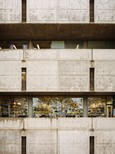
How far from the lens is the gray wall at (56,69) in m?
14.7

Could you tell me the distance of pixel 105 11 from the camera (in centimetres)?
1496

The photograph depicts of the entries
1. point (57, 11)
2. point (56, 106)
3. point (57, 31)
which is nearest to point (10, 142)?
point (56, 106)

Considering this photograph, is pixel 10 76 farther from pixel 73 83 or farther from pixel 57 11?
pixel 57 11

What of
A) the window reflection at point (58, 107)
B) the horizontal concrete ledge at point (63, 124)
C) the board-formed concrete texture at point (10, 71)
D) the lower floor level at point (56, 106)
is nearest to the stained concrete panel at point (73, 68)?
the lower floor level at point (56, 106)

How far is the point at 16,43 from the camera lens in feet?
55.9

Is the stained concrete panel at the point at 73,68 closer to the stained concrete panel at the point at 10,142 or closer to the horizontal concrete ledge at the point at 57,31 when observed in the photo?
the horizontal concrete ledge at the point at 57,31

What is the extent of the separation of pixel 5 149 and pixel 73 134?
486 centimetres

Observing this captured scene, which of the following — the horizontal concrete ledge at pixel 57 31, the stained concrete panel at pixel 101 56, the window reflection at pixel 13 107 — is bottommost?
the window reflection at pixel 13 107

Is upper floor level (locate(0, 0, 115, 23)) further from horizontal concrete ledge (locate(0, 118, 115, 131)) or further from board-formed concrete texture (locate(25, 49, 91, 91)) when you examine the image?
horizontal concrete ledge (locate(0, 118, 115, 131))

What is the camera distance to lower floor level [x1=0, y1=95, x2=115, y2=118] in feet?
54.6

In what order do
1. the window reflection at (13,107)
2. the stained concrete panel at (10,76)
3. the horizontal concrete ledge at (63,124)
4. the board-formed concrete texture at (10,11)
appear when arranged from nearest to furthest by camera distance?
1. the horizontal concrete ledge at (63,124)
2. the stained concrete panel at (10,76)
3. the board-formed concrete texture at (10,11)
4. the window reflection at (13,107)

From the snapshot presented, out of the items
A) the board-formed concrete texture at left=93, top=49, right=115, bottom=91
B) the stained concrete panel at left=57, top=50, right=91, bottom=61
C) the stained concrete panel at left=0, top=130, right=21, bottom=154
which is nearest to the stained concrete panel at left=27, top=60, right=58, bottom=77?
the stained concrete panel at left=57, top=50, right=91, bottom=61

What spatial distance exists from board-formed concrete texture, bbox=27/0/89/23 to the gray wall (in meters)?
2.25

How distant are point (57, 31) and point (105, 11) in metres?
3.75
